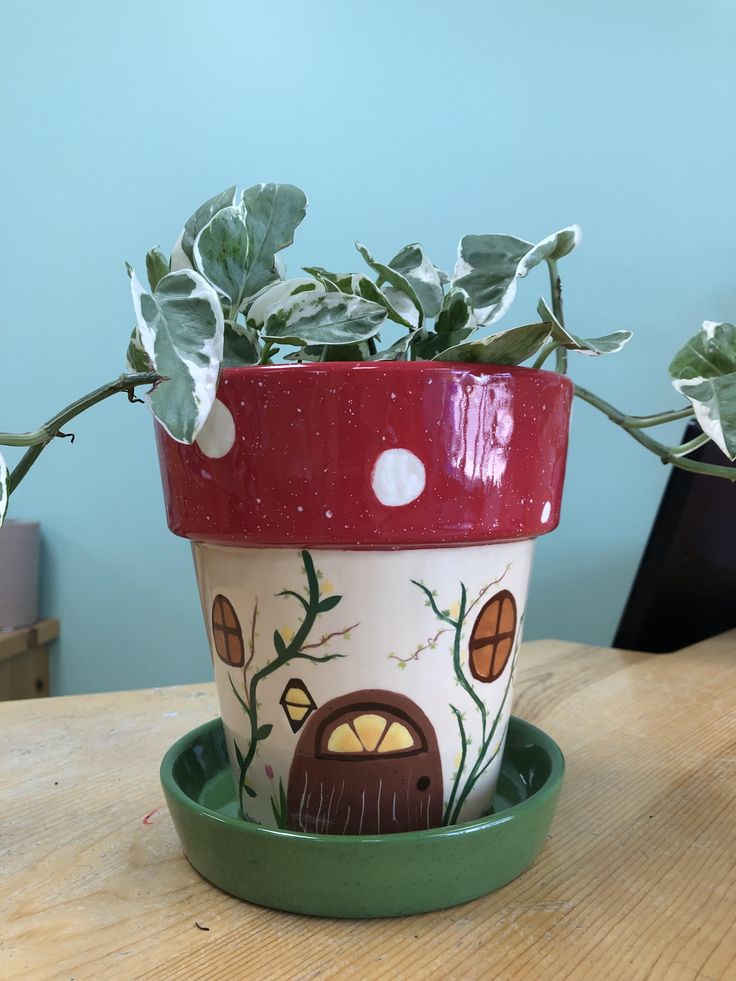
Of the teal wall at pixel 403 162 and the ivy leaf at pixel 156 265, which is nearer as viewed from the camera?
the ivy leaf at pixel 156 265

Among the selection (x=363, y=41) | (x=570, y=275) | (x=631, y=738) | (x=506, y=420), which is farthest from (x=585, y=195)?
(x=506, y=420)

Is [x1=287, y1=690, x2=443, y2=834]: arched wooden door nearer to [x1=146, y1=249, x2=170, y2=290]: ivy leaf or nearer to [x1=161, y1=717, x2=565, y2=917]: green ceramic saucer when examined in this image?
[x1=161, y1=717, x2=565, y2=917]: green ceramic saucer

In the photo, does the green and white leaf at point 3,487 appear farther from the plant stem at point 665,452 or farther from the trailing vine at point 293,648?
the plant stem at point 665,452

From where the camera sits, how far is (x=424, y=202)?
128 cm

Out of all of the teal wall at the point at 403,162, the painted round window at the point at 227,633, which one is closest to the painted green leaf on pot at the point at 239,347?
the painted round window at the point at 227,633

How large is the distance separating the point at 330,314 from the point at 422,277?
72 millimetres

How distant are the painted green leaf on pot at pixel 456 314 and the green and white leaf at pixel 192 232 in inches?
4.4

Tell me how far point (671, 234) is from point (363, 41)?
1.95 ft

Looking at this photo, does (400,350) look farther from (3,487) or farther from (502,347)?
(3,487)

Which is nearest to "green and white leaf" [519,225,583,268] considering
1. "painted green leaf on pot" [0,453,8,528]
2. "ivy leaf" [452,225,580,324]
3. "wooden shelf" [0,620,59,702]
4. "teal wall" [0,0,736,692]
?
"ivy leaf" [452,225,580,324]

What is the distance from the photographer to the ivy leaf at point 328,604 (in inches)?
12.4

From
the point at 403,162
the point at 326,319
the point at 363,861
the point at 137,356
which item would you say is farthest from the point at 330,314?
the point at 403,162

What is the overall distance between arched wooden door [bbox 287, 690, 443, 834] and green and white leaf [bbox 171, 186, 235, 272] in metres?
0.21

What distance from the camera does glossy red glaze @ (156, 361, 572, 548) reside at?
0.30m
